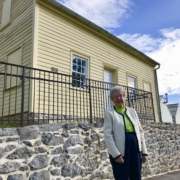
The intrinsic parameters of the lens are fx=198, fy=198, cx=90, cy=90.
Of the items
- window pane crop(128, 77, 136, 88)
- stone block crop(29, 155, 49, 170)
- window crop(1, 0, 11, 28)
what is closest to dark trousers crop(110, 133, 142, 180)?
stone block crop(29, 155, 49, 170)

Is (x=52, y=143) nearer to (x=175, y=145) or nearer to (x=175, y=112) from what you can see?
(x=175, y=145)

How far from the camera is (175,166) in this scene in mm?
7629

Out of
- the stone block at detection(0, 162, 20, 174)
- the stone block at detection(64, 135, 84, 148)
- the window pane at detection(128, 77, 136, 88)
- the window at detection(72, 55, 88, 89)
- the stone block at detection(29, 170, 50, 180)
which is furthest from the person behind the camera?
the window pane at detection(128, 77, 136, 88)

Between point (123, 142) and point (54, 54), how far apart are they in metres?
5.71

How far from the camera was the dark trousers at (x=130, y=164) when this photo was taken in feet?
7.28

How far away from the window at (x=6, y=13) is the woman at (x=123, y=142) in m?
7.86

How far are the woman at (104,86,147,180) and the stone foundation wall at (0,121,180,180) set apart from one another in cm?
191

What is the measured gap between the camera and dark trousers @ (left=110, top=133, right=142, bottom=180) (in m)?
2.22

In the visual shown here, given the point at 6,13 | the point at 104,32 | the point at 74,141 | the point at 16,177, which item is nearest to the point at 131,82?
the point at 104,32

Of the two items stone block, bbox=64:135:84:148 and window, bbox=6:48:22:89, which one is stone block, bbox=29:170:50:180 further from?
window, bbox=6:48:22:89

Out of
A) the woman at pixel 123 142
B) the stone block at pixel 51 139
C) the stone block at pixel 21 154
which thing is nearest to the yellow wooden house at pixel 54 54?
the stone block at pixel 51 139

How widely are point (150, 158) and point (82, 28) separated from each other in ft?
19.5

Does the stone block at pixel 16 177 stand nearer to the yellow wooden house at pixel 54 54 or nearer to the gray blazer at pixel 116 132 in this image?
the gray blazer at pixel 116 132

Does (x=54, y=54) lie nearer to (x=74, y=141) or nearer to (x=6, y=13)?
(x=6, y=13)
